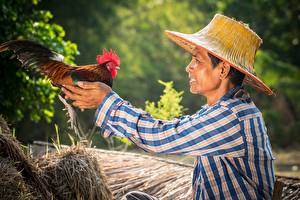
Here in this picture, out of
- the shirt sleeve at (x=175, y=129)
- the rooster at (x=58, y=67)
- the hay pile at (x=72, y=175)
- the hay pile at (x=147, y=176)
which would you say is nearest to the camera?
the shirt sleeve at (x=175, y=129)

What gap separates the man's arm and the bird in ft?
0.99

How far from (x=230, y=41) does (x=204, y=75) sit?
255 mm

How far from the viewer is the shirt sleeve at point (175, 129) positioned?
9.12ft

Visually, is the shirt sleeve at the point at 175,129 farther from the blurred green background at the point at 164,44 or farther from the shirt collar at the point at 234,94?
the blurred green background at the point at 164,44

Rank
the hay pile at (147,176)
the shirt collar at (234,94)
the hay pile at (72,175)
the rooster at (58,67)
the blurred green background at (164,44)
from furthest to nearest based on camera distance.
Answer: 1. the blurred green background at (164,44)
2. the hay pile at (147,176)
3. the hay pile at (72,175)
4. the rooster at (58,67)
5. the shirt collar at (234,94)

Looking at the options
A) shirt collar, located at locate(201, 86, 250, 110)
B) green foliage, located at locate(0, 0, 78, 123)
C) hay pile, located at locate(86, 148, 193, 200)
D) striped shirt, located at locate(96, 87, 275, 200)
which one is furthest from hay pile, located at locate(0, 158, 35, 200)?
green foliage, located at locate(0, 0, 78, 123)

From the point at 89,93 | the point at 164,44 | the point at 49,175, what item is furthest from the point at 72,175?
the point at 164,44

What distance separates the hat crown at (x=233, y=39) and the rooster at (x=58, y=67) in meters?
0.56

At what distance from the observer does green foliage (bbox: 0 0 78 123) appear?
548 centimetres

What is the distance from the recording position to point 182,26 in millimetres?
19062

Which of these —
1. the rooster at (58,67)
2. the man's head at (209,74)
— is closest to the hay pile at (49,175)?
the rooster at (58,67)

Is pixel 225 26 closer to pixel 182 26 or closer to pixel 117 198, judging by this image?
pixel 117 198

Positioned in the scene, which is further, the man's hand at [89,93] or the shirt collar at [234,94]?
the shirt collar at [234,94]

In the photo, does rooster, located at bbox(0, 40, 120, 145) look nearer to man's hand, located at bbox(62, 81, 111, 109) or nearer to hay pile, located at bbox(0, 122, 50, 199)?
man's hand, located at bbox(62, 81, 111, 109)
